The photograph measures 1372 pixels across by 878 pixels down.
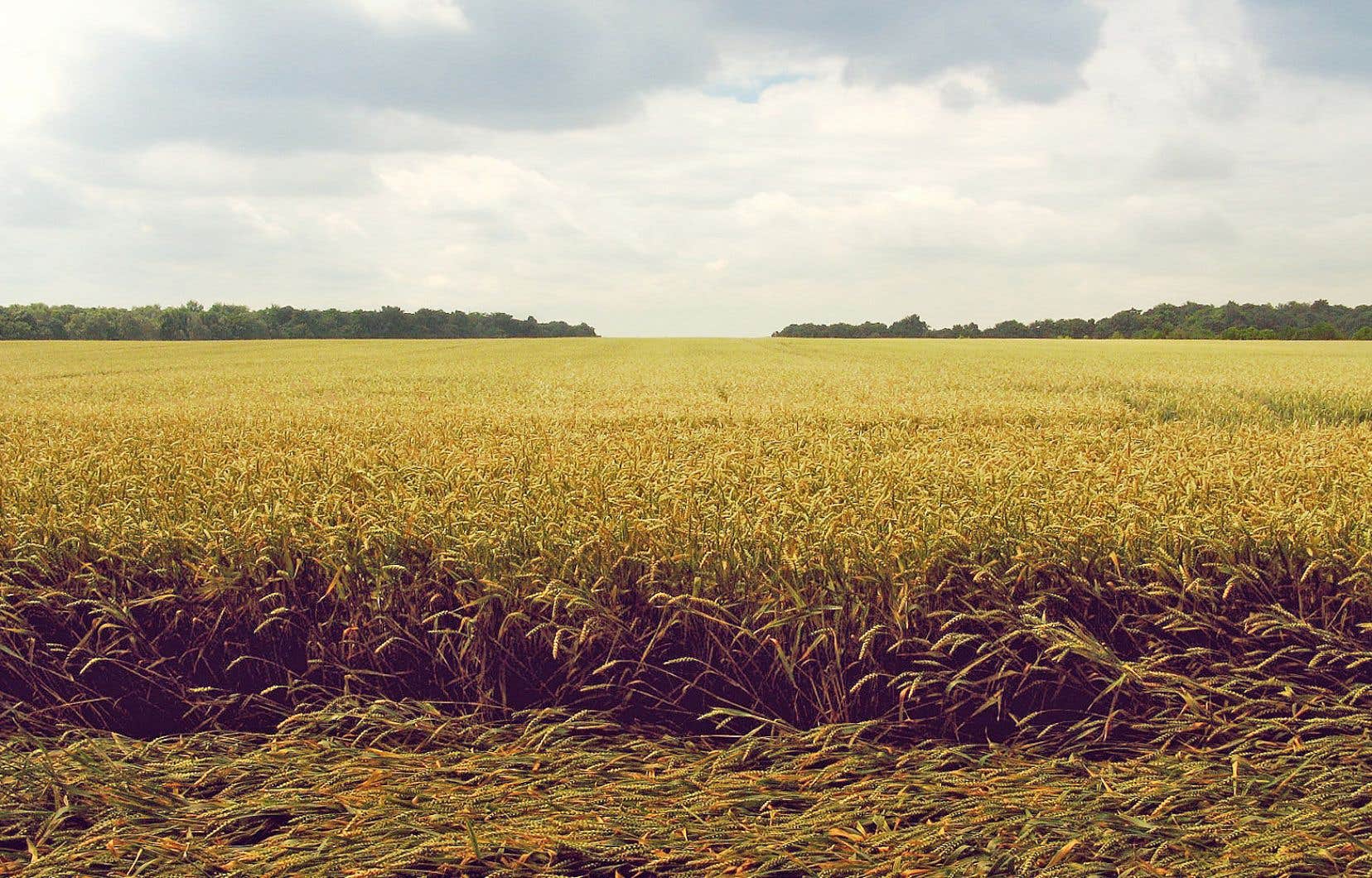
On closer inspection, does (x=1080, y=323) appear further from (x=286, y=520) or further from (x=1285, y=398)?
(x=286, y=520)

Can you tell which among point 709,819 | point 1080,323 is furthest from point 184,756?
point 1080,323

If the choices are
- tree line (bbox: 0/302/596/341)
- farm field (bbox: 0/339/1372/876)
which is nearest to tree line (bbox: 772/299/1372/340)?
tree line (bbox: 0/302/596/341)

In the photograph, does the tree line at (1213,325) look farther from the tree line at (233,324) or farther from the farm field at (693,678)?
the farm field at (693,678)

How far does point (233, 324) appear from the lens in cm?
8025

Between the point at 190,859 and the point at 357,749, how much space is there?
502mm

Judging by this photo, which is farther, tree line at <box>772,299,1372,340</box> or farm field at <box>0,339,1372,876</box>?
tree line at <box>772,299,1372,340</box>

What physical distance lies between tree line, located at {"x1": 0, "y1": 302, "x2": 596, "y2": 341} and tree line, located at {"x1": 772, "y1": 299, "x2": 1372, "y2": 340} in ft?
157

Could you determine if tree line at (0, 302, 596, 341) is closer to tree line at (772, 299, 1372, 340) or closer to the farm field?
tree line at (772, 299, 1372, 340)

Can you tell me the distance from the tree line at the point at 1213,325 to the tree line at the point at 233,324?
157 ft

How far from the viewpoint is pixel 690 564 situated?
8.50 feet

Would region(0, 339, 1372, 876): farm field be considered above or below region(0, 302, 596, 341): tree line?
below

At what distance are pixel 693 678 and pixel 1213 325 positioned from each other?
293 ft

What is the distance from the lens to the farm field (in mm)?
2031

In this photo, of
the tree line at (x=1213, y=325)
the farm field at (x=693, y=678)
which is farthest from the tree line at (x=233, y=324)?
the farm field at (x=693, y=678)
